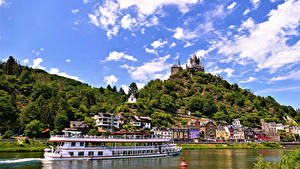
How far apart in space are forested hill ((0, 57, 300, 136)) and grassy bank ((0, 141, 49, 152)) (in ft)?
26.2

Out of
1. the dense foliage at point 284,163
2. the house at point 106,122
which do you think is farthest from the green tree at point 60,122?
the dense foliage at point 284,163

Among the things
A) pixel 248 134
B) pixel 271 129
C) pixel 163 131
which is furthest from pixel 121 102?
pixel 271 129

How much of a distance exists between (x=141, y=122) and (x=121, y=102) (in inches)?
1147

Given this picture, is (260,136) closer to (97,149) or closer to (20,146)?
(97,149)

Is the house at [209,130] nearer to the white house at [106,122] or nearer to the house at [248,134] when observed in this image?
the house at [248,134]

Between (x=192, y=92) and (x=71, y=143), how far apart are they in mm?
128126

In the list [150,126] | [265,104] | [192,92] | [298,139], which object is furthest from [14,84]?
[265,104]

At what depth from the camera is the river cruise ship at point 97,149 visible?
139 ft

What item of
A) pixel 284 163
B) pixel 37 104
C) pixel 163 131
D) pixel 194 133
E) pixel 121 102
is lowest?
pixel 194 133

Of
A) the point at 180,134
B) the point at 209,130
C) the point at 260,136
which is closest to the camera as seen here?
the point at 180,134

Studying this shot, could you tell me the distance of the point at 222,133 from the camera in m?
113

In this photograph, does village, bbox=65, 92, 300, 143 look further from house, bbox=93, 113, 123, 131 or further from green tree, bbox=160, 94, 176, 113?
green tree, bbox=160, 94, 176, 113

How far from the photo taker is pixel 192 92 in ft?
533

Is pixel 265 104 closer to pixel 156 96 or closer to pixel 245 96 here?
pixel 245 96
